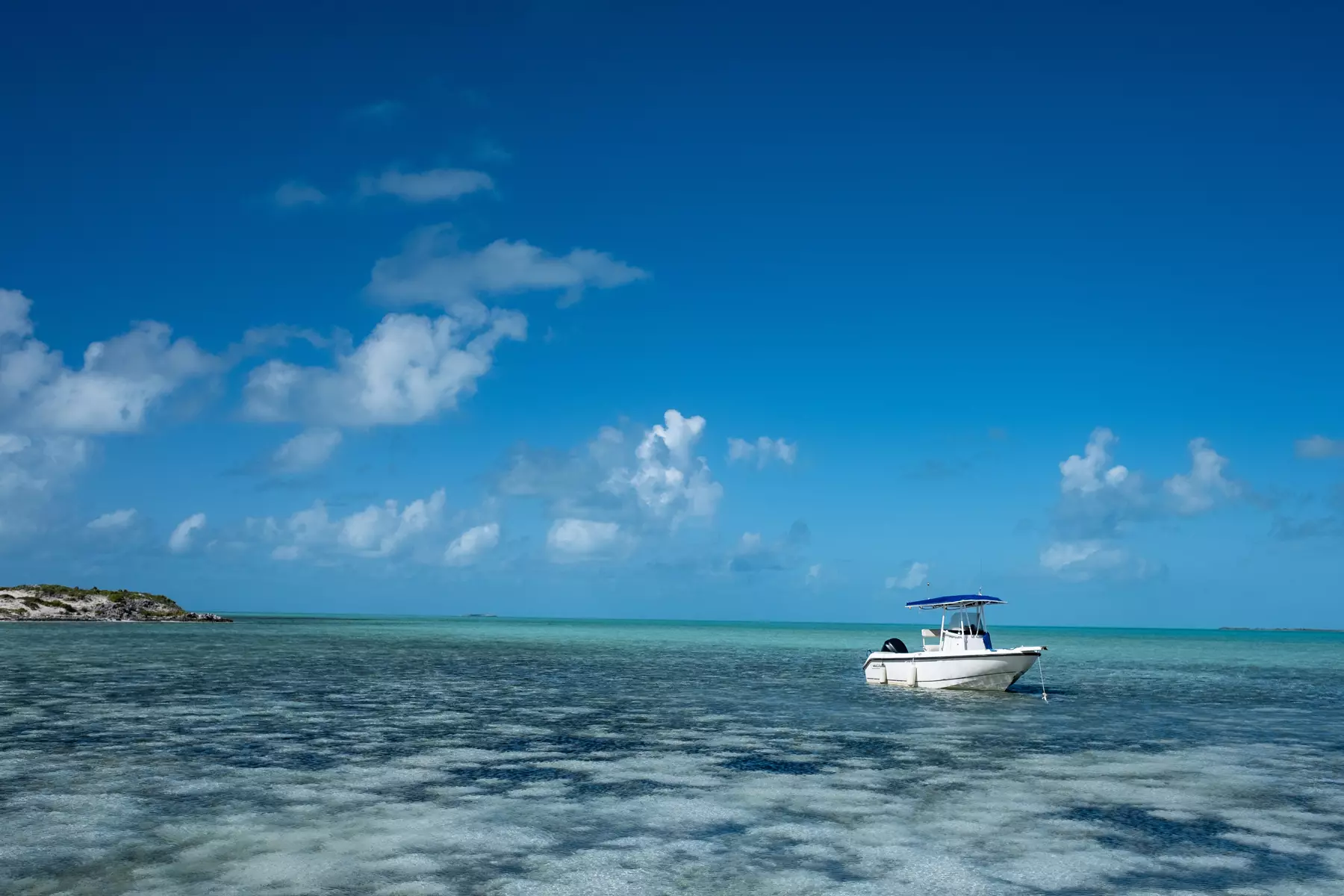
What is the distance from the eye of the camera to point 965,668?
149 ft

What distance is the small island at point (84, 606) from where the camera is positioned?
137250 mm

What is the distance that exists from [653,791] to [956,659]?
2782 cm

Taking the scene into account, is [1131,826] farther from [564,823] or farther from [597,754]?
[597,754]

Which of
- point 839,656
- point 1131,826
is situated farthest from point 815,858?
point 839,656

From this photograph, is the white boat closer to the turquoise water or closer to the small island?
the turquoise water

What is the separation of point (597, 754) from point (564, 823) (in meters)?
8.26

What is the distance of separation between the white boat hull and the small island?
13189 centimetres

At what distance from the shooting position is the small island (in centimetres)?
13725

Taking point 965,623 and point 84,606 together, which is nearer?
point 965,623

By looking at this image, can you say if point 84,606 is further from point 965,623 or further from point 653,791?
point 653,791

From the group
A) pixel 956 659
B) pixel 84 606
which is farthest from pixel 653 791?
pixel 84 606

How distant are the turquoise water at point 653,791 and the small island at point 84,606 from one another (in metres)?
110

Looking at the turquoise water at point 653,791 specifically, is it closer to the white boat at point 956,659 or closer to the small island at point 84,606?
the white boat at point 956,659

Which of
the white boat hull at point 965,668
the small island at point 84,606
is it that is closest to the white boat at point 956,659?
the white boat hull at point 965,668
